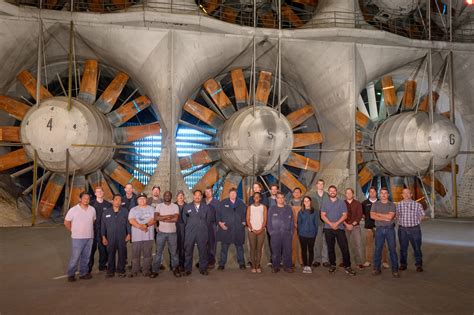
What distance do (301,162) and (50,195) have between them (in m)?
6.66

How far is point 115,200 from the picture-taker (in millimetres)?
5621

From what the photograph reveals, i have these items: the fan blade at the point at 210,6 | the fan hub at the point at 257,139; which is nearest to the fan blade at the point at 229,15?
the fan blade at the point at 210,6

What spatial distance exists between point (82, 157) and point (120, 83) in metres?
2.38

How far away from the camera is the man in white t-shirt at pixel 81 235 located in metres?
5.22

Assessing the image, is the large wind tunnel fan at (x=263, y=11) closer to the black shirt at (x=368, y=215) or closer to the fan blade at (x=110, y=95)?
the fan blade at (x=110, y=95)

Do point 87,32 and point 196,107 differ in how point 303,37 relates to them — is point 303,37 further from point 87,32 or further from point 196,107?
point 87,32

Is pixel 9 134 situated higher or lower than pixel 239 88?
lower

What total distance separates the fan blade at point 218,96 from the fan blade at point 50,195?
4339mm

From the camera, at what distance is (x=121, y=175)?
429 inches

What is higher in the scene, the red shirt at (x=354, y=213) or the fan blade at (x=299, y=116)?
the fan blade at (x=299, y=116)

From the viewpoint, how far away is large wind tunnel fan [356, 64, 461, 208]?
1133 cm

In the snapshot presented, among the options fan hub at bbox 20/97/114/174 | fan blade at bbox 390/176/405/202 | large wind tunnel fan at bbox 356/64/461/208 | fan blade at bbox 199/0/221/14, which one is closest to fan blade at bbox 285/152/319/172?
large wind tunnel fan at bbox 356/64/461/208

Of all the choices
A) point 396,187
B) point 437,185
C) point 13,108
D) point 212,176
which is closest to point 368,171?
point 396,187

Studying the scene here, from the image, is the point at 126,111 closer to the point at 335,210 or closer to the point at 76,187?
the point at 76,187
